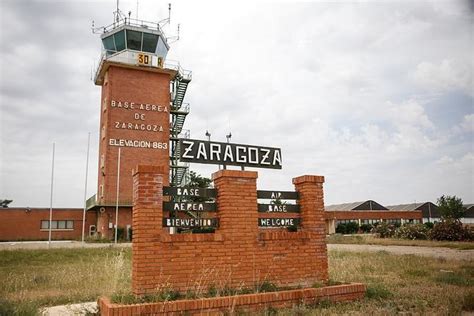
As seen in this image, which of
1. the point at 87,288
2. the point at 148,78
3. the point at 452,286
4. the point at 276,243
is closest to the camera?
the point at 276,243

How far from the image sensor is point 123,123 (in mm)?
40969

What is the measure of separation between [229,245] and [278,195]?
184 centimetres

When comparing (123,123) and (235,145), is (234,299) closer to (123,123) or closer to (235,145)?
(235,145)

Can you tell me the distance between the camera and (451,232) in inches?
1292

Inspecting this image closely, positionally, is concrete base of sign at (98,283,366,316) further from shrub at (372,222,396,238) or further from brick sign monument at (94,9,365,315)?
shrub at (372,222,396,238)

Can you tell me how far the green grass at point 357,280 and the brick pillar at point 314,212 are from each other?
0.74 m

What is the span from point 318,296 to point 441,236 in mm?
29023

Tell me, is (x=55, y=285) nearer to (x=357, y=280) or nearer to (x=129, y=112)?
(x=357, y=280)

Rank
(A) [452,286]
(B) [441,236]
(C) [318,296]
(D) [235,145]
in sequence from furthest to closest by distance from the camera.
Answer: (B) [441,236] < (A) [452,286] < (D) [235,145] < (C) [318,296]

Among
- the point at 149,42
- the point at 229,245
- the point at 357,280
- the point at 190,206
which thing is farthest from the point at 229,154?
the point at 149,42

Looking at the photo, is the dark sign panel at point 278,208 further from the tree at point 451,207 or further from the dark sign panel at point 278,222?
the tree at point 451,207

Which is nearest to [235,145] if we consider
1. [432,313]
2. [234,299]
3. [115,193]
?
[234,299]

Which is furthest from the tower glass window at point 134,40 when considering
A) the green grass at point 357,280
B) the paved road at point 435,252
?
the paved road at point 435,252

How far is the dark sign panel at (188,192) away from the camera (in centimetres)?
823
